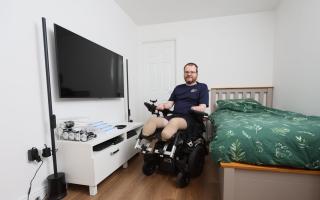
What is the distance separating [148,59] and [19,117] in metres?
2.50

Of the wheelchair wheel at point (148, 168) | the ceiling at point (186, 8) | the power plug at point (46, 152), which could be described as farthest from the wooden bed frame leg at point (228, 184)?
the ceiling at point (186, 8)

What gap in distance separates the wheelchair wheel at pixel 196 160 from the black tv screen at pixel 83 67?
4.02 ft

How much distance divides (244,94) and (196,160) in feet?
6.17

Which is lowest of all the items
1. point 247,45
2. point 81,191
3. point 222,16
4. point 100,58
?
point 81,191

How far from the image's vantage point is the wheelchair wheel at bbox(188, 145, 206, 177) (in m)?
1.48

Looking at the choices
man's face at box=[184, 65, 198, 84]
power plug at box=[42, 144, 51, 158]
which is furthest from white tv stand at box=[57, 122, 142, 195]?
man's face at box=[184, 65, 198, 84]

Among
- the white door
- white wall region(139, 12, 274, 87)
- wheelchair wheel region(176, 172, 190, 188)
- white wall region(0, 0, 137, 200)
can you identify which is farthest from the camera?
the white door

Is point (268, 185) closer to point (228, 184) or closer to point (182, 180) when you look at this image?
point (228, 184)

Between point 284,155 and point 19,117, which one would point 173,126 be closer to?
point 284,155

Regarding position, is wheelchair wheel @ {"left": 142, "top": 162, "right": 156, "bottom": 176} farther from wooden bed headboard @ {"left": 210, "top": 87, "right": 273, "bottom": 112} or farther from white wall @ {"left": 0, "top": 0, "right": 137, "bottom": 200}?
wooden bed headboard @ {"left": 210, "top": 87, "right": 273, "bottom": 112}

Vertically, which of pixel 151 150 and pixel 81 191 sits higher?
pixel 151 150

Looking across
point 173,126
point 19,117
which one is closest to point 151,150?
point 173,126

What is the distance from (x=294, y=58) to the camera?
2104 millimetres

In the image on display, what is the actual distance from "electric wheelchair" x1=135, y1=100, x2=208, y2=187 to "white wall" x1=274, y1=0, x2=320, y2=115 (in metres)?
1.26
